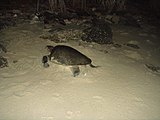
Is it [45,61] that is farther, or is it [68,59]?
[45,61]

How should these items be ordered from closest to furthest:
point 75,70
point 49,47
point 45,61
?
point 75,70
point 45,61
point 49,47

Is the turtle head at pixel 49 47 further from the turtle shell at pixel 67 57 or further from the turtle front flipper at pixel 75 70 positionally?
the turtle front flipper at pixel 75 70

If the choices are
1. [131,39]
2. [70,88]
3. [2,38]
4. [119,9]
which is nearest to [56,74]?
[70,88]

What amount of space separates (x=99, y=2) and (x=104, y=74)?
374 centimetres

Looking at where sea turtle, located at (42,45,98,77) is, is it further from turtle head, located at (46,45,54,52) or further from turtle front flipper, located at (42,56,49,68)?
turtle head, located at (46,45,54,52)

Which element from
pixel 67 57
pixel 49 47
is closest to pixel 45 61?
pixel 67 57

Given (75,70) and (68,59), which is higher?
(68,59)

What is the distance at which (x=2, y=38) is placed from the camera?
471 cm

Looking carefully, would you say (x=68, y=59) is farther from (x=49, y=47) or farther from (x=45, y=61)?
(x=49, y=47)

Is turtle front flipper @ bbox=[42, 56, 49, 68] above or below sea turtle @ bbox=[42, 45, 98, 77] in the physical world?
below

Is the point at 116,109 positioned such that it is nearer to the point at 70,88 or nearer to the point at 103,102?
the point at 103,102

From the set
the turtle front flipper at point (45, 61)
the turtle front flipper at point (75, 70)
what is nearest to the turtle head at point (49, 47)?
the turtle front flipper at point (45, 61)

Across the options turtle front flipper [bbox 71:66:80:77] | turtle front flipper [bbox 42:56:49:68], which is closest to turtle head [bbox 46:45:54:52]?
turtle front flipper [bbox 42:56:49:68]

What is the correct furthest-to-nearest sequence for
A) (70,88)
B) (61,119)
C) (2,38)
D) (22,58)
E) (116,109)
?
(2,38), (22,58), (70,88), (116,109), (61,119)
